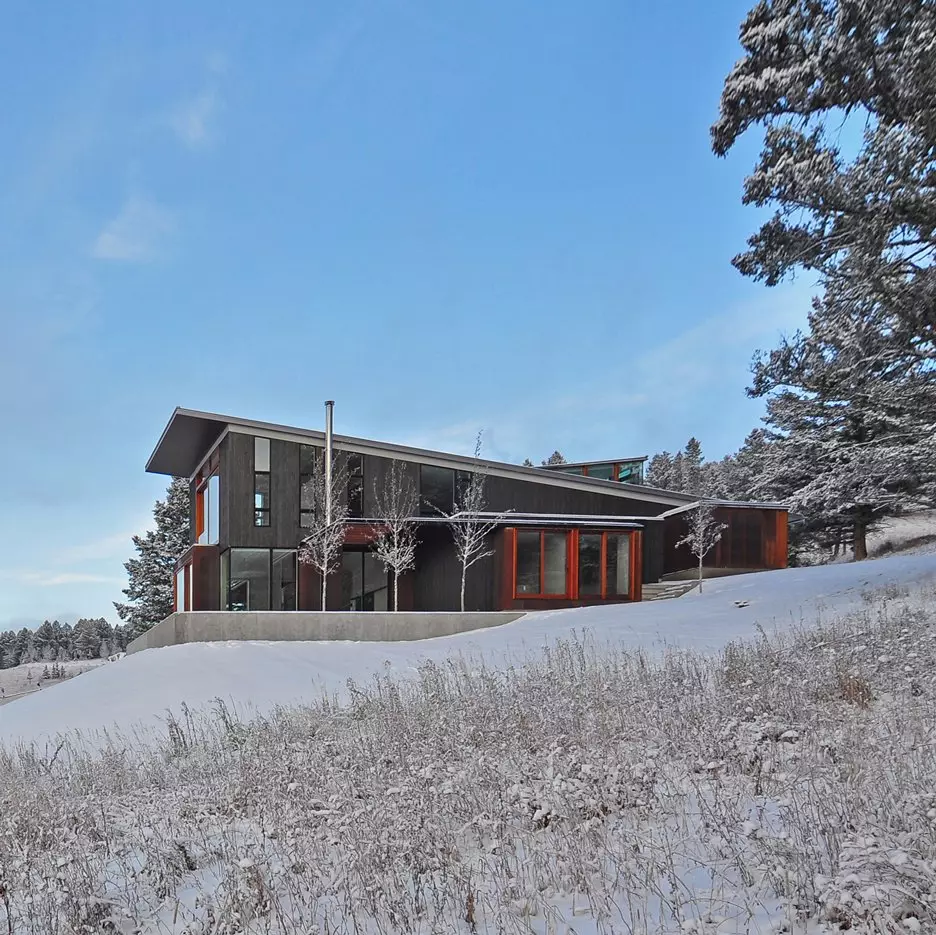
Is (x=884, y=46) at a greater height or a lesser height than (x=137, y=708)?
greater

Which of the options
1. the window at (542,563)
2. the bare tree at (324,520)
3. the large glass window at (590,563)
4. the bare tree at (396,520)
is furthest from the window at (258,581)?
the large glass window at (590,563)

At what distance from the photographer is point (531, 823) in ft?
12.7

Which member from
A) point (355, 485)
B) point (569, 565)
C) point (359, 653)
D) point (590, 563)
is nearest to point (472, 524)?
point (569, 565)

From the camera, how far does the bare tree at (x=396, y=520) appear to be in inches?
867

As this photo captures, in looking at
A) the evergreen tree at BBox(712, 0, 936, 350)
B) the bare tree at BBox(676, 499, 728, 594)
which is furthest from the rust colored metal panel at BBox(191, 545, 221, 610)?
the evergreen tree at BBox(712, 0, 936, 350)

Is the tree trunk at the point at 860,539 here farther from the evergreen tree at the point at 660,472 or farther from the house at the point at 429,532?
the evergreen tree at the point at 660,472

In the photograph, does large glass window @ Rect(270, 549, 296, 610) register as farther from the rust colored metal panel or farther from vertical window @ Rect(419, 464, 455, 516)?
Result: vertical window @ Rect(419, 464, 455, 516)

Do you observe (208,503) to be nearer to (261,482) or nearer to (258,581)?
(261,482)

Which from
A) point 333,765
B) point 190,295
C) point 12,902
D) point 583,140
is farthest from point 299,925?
point 190,295

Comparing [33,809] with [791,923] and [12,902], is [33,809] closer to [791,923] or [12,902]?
[12,902]

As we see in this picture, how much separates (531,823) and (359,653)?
12032 millimetres

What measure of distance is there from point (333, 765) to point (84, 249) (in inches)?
1369

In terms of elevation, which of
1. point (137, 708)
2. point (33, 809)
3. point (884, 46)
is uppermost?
point (884, 46)

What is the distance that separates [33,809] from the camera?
16.6ft
